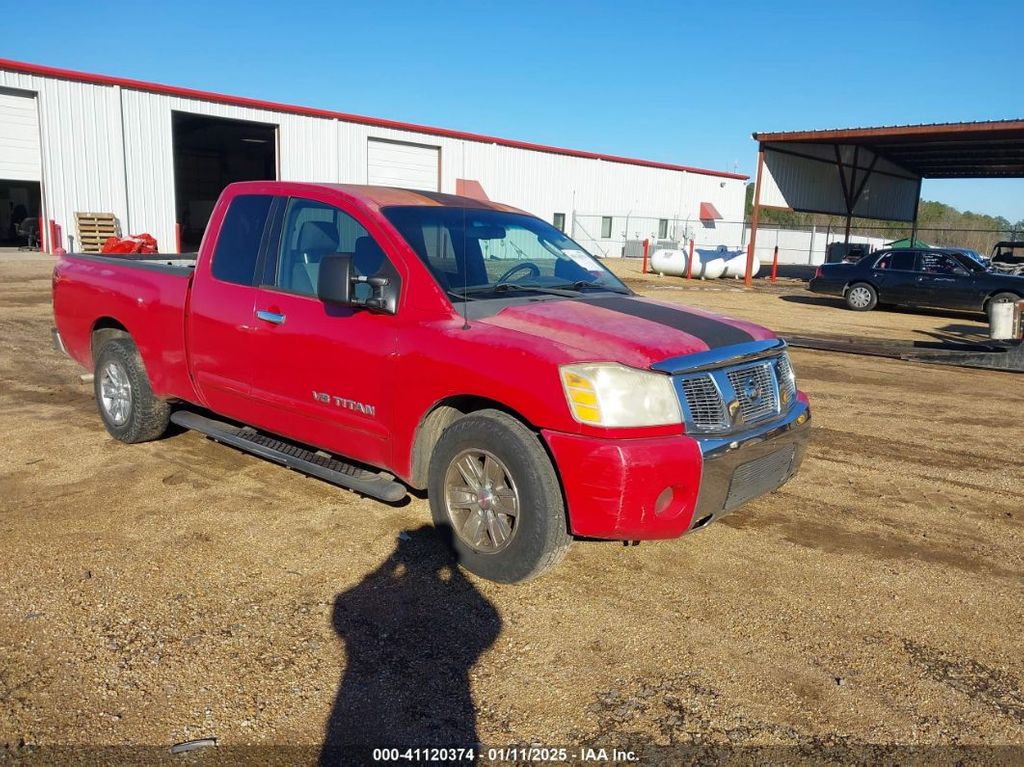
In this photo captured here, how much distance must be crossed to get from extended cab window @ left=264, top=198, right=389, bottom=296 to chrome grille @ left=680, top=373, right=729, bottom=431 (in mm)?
1839

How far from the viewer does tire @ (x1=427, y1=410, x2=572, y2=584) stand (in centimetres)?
365

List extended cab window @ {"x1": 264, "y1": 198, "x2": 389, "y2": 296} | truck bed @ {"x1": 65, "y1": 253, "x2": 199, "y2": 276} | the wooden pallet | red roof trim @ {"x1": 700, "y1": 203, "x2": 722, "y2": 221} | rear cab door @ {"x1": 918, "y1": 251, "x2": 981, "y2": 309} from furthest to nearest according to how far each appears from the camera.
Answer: red roof trim @ {"x1": 700, "y1": 203, "x2": 722, "y2": 221} < the wooden pallet < rear cab door @ {"x1": 918, "y1": 251, "x2": 981, "y2": 309} < truck bed @ {"x1": 65, "y1": 253, "x2": 199, "y2": 276} < extended cab window @ {"x1": 264, "y1": 198, "x2": 389, "y2": 296}

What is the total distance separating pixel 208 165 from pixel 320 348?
42.8 m

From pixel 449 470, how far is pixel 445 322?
725 millimetres

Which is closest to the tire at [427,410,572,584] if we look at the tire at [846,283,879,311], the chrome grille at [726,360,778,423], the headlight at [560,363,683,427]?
the headlight at [560,363,683,427]

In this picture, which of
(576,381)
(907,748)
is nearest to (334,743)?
(576,381)

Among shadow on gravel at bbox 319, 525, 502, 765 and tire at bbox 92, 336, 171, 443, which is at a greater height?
tire at bbox 92, 336, 171, 443

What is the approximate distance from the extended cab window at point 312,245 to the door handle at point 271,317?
0.16 m

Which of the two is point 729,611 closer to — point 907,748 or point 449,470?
point 907,748

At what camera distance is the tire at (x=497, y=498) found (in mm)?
3654

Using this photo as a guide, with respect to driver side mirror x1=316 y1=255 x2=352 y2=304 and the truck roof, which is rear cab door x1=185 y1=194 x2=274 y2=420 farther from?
driver side mirror x1=316 y1=255 x2=352 y2=304

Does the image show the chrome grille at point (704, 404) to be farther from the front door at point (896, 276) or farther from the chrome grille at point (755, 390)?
the front door at point (896, 276)

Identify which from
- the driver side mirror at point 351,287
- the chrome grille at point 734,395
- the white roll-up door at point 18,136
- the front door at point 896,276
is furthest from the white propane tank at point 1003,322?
the white roll-up door at point 18,136

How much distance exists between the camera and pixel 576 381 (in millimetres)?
3553
